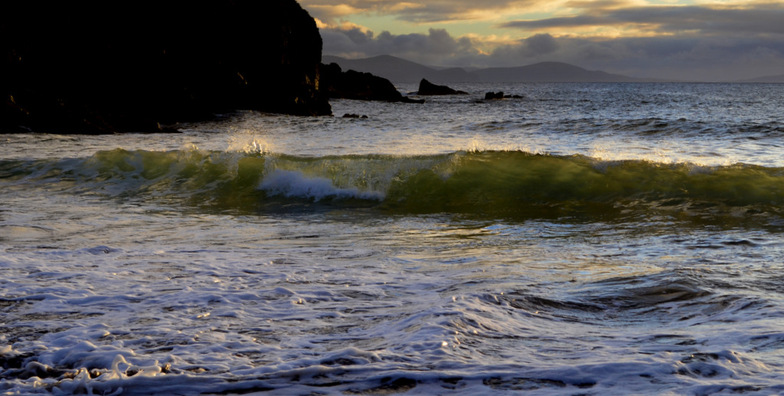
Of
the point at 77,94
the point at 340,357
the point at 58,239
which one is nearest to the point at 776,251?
the point at 340,357

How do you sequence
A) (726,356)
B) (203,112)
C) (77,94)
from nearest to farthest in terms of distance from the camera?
(726,356), (77,94), (203,112)

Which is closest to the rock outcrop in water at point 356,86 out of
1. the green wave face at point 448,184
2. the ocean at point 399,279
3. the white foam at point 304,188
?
the green wave face at point 448,184

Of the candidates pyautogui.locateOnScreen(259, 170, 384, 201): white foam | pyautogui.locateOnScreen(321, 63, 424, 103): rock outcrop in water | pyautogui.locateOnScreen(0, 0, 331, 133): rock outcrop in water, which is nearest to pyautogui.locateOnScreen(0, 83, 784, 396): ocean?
pyautogui.locateOnScreen(259, 170, 384, 201): white foam

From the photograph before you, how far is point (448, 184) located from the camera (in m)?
11.9

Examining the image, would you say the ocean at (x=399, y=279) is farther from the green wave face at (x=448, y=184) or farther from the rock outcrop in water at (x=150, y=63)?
the rock outcrop in water at (x=150, y=63)

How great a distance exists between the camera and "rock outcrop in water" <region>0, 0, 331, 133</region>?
24312 mm

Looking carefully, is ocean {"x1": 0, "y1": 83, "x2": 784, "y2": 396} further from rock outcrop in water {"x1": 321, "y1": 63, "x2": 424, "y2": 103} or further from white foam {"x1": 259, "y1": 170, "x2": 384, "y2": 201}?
rock outcrop in water {"x1": 321, "y1": 63, "x2": 424, "y2": 103}

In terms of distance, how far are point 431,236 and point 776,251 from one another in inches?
139

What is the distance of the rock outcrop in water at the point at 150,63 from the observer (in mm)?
24312

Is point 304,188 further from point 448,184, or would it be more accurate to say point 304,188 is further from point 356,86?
point 356,86

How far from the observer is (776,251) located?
6.49 meters

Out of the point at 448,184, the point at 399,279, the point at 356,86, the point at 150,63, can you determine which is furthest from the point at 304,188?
the point at 356,86

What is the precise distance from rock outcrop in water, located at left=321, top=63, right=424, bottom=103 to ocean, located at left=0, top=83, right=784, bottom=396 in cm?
5220

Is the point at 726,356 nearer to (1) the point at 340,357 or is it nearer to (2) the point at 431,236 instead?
(1) the point at 340,357
